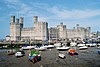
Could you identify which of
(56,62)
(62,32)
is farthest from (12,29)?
(56,62)

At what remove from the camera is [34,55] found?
46312 millimetres

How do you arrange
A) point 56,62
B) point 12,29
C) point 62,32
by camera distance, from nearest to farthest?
point 56,62, point 12,29, point 62,32

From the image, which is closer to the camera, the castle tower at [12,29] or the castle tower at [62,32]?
the castle tower at [12,29]

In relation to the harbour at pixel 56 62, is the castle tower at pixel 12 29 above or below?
above

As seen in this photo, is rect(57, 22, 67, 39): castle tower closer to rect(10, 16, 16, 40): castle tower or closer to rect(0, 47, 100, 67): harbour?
rect(10, 16, 16, 40): castle tower

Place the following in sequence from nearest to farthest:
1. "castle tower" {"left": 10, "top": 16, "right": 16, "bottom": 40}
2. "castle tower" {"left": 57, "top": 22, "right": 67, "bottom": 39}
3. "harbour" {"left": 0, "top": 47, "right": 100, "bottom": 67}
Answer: "harbour" {"left": 0, "top": 47, "right": 100, "bottom": 67}, "castle tower" {"left": 10, "top": 16, "right": 16, "bottom": 40}, "castle tower" {"left": 57, "top": 22, "right": 67, "bottom": 39}

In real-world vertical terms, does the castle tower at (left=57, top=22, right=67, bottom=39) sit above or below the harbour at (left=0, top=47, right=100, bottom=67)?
above

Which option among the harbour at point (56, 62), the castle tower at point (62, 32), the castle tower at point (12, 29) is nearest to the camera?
the harbour at point (56, 62)

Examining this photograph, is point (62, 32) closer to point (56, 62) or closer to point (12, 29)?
point (12, 29)

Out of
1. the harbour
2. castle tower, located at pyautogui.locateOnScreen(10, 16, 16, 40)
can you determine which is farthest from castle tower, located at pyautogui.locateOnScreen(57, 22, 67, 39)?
the harbour

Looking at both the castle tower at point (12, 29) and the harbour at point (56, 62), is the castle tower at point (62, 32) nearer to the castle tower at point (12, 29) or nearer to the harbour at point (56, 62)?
the castle tower at point (12, 29)

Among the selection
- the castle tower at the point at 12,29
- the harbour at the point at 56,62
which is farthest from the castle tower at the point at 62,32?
the harbour at the point at 56,62

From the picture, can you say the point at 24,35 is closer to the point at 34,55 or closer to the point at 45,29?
the point at 45,29

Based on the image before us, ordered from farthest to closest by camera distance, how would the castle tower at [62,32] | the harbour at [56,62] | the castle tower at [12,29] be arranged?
the castle tower at [62,32], the castle tower at [12,29], the harbour at [56,62]
